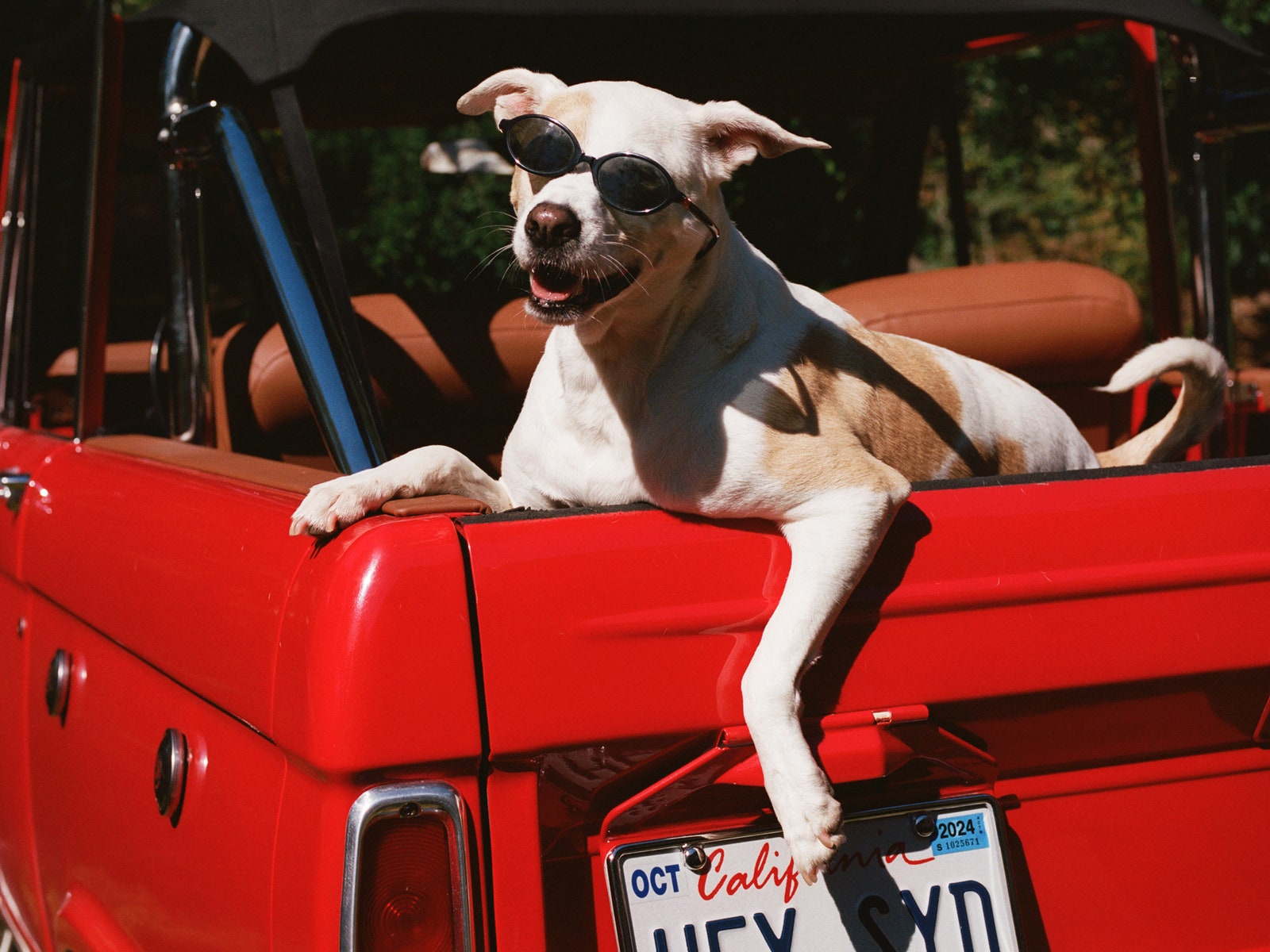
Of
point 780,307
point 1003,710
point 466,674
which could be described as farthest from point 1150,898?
point 780,307

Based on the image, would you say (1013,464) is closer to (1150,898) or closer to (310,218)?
(1150,898)

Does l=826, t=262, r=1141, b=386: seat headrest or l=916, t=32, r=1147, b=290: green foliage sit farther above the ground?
l=916, t=32, r=1147, b=290: green foliage

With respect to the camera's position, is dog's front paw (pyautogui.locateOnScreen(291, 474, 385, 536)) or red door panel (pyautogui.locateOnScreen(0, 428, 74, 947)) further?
red door panel (pyautogui.locateOnScreen(0, 428, 74, 947))

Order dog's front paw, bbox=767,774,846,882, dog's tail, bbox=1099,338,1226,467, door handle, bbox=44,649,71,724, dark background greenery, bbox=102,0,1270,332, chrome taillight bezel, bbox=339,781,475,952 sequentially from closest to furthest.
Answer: chrome taillight bezel, bbox=339,781,475,952, dog's front paw, bbox=767,774,846,882, door handle, bbox=44,649,71,724, dog's tail, bbox=1099,338,1226,467, dark background greenery, bbox=102,0,1270,332

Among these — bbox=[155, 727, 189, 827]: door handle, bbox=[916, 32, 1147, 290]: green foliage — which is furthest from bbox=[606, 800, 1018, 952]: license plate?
bbox=[916, 32, 1147, 290]: green foliage

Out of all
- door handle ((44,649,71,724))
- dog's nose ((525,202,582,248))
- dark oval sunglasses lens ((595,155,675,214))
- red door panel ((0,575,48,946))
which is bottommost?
red door panel ((0,575,48,946))

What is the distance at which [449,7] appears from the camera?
2.45 m

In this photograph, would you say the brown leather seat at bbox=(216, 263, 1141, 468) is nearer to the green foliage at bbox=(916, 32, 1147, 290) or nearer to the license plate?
the license plate

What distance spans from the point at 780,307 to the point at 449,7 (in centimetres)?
86

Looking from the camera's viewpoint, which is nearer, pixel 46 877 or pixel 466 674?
pixel 466 674

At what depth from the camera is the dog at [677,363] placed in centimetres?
198

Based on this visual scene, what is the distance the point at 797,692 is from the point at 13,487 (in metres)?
1.83

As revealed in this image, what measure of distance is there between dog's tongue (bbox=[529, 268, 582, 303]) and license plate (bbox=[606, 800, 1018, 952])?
3.07 feet

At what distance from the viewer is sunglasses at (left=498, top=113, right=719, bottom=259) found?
207 cm
